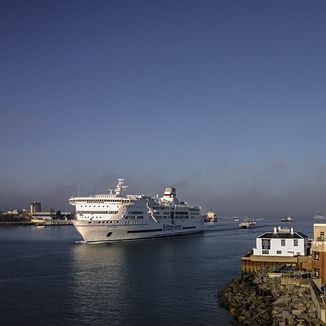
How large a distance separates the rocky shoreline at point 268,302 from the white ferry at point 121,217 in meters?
29.9

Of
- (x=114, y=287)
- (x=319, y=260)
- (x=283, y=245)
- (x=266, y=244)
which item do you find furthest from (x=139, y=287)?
(x=319, y=260)

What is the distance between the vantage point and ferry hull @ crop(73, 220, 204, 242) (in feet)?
167

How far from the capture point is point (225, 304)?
22.0m

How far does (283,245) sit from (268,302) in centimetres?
1034

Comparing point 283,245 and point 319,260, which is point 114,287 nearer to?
point 283,245

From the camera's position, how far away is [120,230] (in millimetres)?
54344

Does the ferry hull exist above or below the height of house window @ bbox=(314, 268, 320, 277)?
below

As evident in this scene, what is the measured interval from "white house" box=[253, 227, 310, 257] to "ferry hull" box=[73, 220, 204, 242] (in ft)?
89.3

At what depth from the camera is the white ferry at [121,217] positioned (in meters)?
51.5

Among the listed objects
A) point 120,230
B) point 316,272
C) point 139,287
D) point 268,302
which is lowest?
point 139,287

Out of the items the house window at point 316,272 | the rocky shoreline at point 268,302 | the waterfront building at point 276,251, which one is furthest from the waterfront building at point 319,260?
the waterfront building at point 276,251

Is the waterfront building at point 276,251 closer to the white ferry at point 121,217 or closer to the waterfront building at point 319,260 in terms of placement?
the waterfront building at point 319,260

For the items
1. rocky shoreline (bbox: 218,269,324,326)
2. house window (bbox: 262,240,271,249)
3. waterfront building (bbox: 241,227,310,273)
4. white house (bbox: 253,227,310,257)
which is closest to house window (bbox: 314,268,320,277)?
rocky shoreline (bbox: 218,269,324,326)

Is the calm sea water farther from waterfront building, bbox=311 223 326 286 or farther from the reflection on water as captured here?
waterfront building, bbox=311 223 326 286
